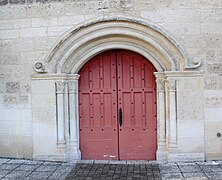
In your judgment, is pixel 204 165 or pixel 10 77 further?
pixel 10 77

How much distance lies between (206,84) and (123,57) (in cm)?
151

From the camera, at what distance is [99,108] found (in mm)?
5977

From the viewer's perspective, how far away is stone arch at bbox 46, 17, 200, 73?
546cm

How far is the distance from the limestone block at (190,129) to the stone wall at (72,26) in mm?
11

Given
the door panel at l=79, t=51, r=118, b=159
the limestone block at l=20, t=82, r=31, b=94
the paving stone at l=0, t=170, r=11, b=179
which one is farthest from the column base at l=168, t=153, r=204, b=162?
the limestone block at l=20, t=82, r=31, b=94

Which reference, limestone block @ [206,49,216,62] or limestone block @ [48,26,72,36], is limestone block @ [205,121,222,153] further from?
limestone block @ [48,26,72,36]

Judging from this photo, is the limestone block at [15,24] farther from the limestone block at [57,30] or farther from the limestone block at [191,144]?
the limestone block at [191,144]

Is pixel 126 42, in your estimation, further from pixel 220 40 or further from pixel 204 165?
pixel 204 165

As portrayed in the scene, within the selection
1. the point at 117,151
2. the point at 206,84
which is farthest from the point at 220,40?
the point at 117,151

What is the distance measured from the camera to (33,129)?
5.82m

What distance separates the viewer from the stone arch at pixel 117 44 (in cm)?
546

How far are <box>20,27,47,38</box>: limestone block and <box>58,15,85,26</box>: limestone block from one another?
314 mm

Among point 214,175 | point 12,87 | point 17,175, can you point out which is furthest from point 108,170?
point 12,87

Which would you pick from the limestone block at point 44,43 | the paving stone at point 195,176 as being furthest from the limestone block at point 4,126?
the paving stone at point 195,176
